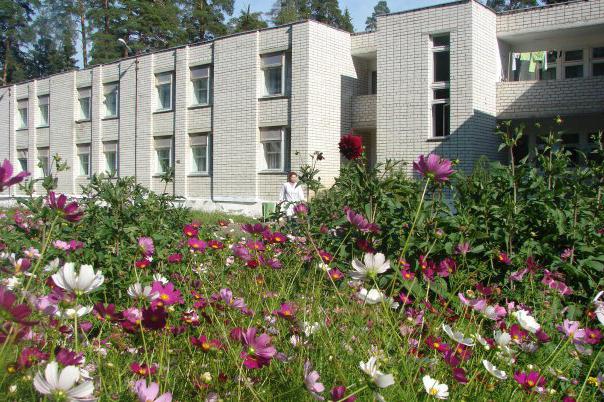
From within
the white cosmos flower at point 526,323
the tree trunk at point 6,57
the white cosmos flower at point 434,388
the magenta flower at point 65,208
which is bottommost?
the white cosmos flower at point 434,388

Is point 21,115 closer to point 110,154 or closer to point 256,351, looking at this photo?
point 110,154

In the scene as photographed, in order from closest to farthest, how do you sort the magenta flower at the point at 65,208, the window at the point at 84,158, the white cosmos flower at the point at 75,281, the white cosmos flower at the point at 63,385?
the white cosmos flower at the point at 63,385
the white cosmos flower at the point at 75,281
the magenta flower at the point at 65,208
the window at the point at 84,158

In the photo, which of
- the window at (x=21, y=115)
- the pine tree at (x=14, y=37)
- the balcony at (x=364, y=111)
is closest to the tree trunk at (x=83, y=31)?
the pine tree at (x=14, y=37)

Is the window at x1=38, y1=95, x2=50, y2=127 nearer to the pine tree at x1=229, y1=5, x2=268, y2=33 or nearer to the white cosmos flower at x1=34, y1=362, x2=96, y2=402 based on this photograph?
the pine tree at x1=229, y1=5, x2=268, y2=33

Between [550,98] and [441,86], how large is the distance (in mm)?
2878

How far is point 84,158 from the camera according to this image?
27984 millimetres

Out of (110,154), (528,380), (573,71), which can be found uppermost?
(573,71)

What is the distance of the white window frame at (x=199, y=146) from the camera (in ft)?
74.6

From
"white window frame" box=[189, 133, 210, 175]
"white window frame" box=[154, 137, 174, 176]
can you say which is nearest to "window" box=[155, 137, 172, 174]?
"white window frame" box=[154, 137, 174, 176]

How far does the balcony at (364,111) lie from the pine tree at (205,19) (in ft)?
89.3

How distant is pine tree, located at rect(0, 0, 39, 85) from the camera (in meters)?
50.4

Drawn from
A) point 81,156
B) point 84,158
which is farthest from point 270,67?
point 81,156

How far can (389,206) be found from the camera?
4066 millimetres

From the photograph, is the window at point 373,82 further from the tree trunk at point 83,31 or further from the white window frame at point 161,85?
the tree trunk at point 83,31
